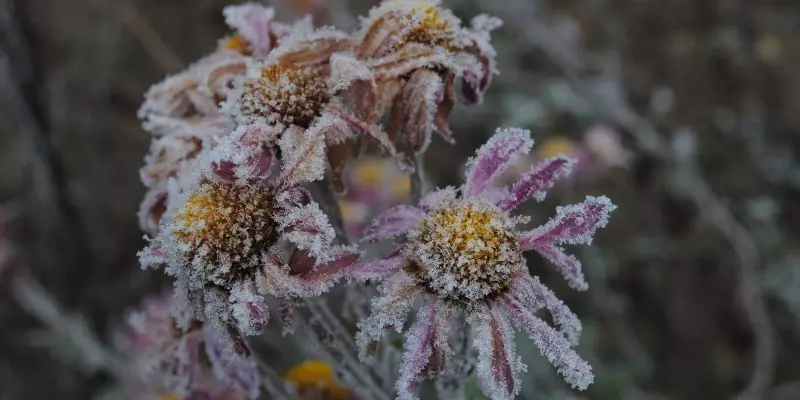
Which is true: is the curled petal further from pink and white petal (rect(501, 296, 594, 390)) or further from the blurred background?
the blurred background

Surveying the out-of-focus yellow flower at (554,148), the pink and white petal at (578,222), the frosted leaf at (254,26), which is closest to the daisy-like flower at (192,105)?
the frosted leaf at (254,26)

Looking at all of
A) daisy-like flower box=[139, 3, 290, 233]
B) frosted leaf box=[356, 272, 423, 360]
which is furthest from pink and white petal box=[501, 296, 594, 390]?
daisy-like flower box=[139, 3, 290, 233]

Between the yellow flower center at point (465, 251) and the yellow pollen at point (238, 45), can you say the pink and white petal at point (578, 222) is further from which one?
the yellow pollen at point (238, 45)

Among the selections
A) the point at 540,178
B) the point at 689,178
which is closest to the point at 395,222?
the point at 540,178

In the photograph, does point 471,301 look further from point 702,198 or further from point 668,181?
point 668,181

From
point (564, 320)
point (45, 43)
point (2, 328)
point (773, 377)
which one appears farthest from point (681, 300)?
point (45, 43)

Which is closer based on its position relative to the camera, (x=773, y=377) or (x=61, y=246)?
(x=61, y=246)
